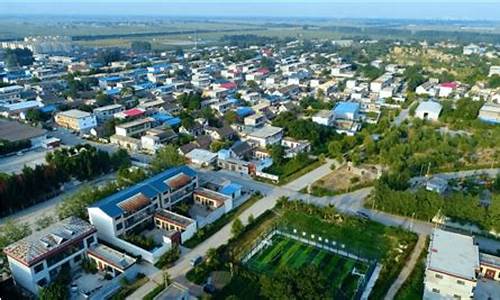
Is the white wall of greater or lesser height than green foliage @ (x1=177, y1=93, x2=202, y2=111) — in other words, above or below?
below

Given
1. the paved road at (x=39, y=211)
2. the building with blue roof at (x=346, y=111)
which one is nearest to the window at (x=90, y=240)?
the paved road at (x=39, y=211)

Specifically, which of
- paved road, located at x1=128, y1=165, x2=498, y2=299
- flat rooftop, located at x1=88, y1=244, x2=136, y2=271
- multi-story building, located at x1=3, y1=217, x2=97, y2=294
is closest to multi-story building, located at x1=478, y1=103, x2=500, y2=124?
paved road, located at x1=128, y1=165, x2=498, y2=299

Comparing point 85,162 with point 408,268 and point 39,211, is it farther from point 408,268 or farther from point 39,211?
point 408,268

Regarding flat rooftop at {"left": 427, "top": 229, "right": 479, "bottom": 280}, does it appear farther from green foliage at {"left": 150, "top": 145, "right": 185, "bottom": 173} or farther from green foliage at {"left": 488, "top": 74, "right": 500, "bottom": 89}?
green foliage at {"left": 488, "top": 74, "right": 500, "bottom": 89}

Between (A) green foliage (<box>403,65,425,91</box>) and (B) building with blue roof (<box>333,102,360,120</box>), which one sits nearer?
(B) building with blue roof (<box>333,102,360,120</box>)

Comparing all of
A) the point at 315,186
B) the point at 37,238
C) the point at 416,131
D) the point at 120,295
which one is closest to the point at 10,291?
the point at 37,238

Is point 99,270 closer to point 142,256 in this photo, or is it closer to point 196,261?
point 142,256
